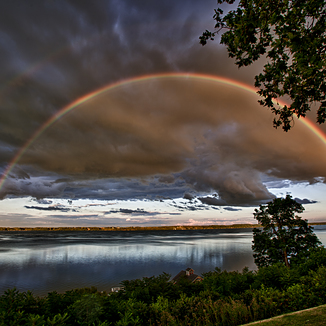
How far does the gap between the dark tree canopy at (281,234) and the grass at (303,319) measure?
832 inches

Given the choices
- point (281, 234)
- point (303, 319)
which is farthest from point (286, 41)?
point (281, 234)

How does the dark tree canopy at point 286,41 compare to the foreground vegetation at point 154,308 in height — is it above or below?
above

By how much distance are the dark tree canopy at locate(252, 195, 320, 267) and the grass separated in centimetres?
2112

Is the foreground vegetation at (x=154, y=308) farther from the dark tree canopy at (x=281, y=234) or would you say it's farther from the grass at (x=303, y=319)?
the dark tree canopy at (x=281, y=234)

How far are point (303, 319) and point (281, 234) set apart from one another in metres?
22.7

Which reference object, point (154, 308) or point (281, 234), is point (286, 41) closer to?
point (154, 308)

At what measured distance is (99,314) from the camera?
5719 mm

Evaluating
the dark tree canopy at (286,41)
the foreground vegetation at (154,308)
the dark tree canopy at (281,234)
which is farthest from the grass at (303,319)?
the dark tree canopy at (281,234)

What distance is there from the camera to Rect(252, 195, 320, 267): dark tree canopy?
80.5 feet

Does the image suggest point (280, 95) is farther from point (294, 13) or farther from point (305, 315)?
point (305, 315)

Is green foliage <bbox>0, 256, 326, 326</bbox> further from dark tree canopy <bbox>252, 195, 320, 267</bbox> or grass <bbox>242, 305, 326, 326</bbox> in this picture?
dark tree canopy <bbox>252, 195, 320, 267</bbox>

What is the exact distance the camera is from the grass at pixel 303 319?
16.5ft

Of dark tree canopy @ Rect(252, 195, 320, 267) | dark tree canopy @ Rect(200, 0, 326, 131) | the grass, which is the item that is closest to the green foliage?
the grass

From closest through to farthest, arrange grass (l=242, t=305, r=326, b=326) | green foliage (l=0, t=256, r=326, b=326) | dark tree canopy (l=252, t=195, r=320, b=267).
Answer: grass (l=242, t=305, r=326, b=326) < green foliage (l=0, t=256, r=326, b=326) < dark tree canopy (l=252, t=195, r=320, b=267)
